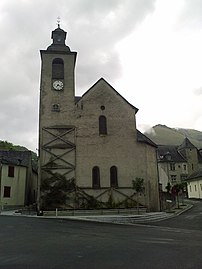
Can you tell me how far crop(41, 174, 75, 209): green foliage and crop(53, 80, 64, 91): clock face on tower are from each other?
9.09 metres

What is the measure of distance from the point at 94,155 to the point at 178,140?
130654 mm

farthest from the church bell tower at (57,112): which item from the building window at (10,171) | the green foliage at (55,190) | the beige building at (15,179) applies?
the building window at (10,171)

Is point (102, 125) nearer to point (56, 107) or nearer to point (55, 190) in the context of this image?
point (56, 107)

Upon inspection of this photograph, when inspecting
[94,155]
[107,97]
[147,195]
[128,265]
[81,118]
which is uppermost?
[107,97]

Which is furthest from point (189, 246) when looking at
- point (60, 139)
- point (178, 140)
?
point (178, 140)

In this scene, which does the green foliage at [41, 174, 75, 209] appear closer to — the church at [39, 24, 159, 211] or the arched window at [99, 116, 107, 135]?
the church at [39, 24, 159, 211]

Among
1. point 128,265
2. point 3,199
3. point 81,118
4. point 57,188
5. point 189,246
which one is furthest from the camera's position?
point 3,199

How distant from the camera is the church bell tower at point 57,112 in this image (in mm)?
28062

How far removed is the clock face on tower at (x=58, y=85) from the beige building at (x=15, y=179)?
13128mm

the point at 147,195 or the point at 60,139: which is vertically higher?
the point at 60,139

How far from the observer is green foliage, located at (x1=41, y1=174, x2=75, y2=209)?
27.0m

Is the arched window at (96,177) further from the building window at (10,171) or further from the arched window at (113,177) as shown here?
the building window at (10,171)

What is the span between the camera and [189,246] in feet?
34.1

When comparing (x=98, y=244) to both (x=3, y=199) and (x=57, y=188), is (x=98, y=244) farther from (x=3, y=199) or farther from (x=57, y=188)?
(x=3, y=199)
